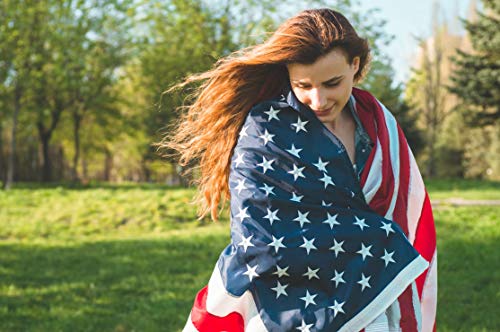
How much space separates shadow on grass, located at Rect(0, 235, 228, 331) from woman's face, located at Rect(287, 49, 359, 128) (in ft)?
11.3

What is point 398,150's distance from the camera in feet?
9.98

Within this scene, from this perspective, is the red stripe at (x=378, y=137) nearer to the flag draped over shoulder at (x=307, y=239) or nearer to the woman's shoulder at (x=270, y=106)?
the flag draped over shoulder at (x=307, y=239)

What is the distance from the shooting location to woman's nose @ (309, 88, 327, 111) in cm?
284

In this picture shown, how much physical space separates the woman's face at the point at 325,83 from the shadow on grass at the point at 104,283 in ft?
11.3

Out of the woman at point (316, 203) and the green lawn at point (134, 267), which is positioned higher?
the woman at point (316, 203)

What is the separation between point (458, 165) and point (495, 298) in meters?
38.2

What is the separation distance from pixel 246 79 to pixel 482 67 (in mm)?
30446

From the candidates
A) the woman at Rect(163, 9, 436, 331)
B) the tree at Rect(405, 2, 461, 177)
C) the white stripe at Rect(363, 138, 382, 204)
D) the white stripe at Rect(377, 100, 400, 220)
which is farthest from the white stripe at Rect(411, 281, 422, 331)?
the tree at Rect(405, 2, 461, 177)

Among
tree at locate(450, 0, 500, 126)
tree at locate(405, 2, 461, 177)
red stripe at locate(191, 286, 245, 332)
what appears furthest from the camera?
tree at locate(405, 2, 461, 177)

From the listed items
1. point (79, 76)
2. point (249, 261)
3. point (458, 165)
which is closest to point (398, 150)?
point (249, 261)

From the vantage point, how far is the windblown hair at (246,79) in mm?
2912

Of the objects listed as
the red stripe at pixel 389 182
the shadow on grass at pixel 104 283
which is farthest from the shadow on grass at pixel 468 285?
the red stripe at pixel 389 182

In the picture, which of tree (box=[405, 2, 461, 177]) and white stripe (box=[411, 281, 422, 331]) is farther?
tree (box=[405, 2, 461, 177])

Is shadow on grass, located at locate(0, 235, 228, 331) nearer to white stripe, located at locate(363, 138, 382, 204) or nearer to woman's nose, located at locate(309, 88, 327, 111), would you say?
white stripe, located at locate(363, 138, 382, 204)
